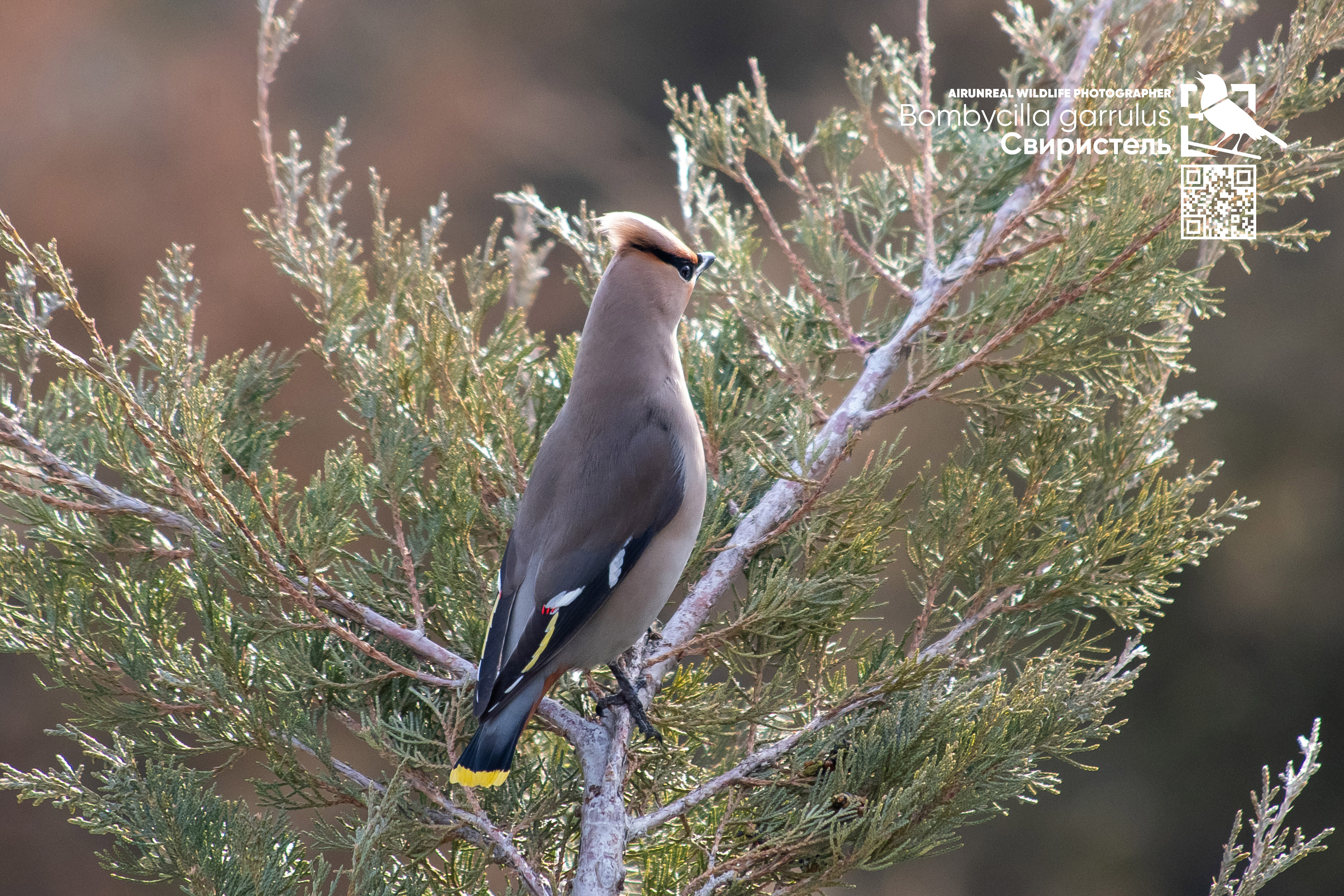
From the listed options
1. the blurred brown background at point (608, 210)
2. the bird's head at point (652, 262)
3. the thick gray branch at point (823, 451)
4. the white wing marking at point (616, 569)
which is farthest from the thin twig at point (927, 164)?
the blurred brown background at point (608, 210)

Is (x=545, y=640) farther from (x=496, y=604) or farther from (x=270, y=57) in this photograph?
(x=270, y=57)

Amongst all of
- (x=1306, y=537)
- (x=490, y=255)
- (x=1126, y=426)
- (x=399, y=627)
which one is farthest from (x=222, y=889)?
(x=1306, y=537)

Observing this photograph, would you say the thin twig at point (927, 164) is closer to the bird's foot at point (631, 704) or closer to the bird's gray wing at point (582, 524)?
the bird's gray wing at point (582, 524)

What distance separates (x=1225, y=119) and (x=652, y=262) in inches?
30.4

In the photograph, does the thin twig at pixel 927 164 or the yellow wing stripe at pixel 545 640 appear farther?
the thin twig at pixel 927 164

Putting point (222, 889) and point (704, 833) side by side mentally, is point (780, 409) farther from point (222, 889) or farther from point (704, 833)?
point (222, 889)

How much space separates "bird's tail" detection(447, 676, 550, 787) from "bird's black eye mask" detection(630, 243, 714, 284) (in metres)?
0.71

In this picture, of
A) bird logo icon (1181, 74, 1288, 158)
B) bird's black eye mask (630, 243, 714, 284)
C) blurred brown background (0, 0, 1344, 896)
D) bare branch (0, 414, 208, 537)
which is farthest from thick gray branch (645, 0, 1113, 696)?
blurred brown background (0, 0, 1344, 896)

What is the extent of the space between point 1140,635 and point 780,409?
1.74 ft

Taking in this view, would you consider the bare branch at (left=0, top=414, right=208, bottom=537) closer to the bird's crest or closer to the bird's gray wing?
the bird's gray wing

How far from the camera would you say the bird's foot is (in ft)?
4.44

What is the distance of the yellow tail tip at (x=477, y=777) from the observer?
4.01ft

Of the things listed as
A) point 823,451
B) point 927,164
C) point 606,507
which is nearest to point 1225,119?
point 927,164

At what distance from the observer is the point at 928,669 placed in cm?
121
